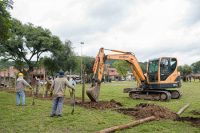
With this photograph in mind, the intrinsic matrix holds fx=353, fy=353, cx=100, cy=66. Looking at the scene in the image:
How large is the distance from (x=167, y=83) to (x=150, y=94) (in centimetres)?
154

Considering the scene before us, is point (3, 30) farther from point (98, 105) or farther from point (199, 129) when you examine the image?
point (199, 129)

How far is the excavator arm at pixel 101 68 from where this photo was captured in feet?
69.9

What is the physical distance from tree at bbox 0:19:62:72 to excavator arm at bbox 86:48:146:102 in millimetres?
30325

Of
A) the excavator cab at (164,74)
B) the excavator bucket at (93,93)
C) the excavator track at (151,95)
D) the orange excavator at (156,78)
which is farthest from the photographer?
the excavator cab at (164,74)

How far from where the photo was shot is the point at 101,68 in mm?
22953

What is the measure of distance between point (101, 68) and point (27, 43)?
34624 millimetres

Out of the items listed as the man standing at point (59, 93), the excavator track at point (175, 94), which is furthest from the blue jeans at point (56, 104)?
the excavator track at point (175, 94)

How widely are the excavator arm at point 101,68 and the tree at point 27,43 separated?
30325 mm

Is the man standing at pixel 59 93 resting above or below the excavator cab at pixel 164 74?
below

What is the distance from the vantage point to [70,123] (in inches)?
509

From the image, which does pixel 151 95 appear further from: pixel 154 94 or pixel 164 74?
pixel 164 74

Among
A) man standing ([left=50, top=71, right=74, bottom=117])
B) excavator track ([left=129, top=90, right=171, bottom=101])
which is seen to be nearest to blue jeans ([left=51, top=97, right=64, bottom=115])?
man standing ([left=50, top=71, right=74, bottom=117])

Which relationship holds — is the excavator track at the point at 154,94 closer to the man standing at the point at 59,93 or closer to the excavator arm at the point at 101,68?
the excavator arm at the point at 101,68

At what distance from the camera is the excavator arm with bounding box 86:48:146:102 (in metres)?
21.3
